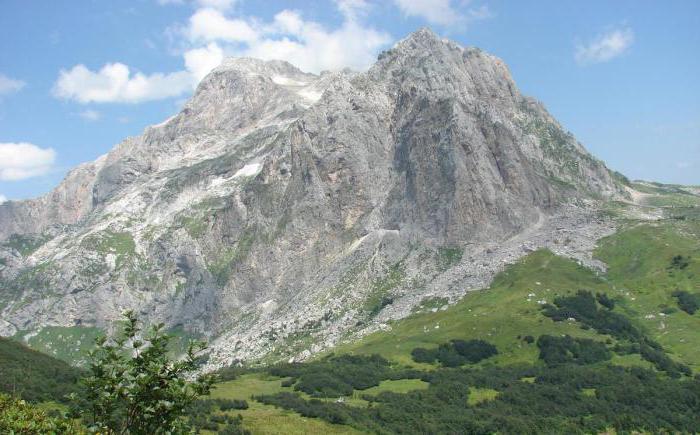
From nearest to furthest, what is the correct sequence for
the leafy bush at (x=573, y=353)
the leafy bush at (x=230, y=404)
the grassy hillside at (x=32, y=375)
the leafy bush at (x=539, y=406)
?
the grassy hillside at (x=32, y=375), the leafy bush at (x=539, y=406), the leafy bush at (x=230, y=404), the leafy bush at (x=573, y=353)

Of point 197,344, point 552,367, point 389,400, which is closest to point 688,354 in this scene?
point 552,367

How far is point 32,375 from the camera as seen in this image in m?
134

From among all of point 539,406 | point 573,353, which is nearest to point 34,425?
point 539,406

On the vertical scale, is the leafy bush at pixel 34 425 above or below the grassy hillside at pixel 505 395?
above

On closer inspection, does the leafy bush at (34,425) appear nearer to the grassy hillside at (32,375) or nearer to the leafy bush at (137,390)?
the leafy bush at (137,390)

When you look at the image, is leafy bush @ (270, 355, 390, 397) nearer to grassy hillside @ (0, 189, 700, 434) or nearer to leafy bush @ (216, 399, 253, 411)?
grassy hillside @ (0, 189, 700, 434)

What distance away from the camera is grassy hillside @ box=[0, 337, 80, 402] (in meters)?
117

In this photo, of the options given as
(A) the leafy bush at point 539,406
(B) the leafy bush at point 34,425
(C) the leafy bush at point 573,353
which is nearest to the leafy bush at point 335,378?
(A) the leafy bush at point 539,406

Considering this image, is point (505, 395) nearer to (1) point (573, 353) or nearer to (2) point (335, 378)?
(1) point (573, 353)

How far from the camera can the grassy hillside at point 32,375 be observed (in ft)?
383

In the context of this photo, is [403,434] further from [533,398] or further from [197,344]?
[197,344]

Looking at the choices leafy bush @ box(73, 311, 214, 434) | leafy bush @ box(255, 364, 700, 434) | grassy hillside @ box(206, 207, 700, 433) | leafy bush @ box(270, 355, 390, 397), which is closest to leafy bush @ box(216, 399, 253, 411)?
grassy hillside @ box(206, 207, 700, 433)

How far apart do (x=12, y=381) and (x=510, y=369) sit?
447 ft

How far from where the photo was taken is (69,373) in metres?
145
